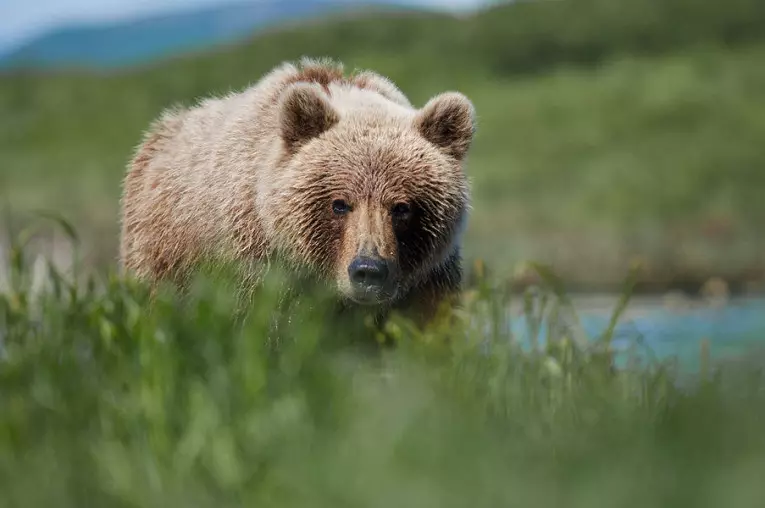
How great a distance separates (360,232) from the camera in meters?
5.11

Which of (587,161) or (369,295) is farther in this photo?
(587,161)

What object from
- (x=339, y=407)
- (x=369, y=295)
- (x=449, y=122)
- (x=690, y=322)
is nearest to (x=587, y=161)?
(x=690, y=322)

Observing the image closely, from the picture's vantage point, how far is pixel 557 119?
22.5 metres

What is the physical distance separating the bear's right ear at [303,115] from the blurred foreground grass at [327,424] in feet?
5.24

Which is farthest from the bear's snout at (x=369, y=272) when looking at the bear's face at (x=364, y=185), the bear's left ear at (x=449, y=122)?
the bear's left ear at (x=449, y=122)

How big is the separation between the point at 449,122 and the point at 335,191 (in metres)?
0.73

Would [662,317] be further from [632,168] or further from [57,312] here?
[57,312]

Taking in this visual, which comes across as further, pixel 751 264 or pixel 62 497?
pixel 751 264

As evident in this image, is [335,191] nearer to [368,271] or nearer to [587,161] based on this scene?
[368,271]

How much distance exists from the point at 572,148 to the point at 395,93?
15.3 meters

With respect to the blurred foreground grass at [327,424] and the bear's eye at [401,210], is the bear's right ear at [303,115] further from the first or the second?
the blurred foreground grass at [327,424]

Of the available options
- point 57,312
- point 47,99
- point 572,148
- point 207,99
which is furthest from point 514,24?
point 57,312

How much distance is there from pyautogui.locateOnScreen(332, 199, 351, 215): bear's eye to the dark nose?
1.48ft

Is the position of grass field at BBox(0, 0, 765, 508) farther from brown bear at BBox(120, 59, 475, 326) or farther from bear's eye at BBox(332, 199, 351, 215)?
bear's eye at BBox(332, 199, 351, 215)
